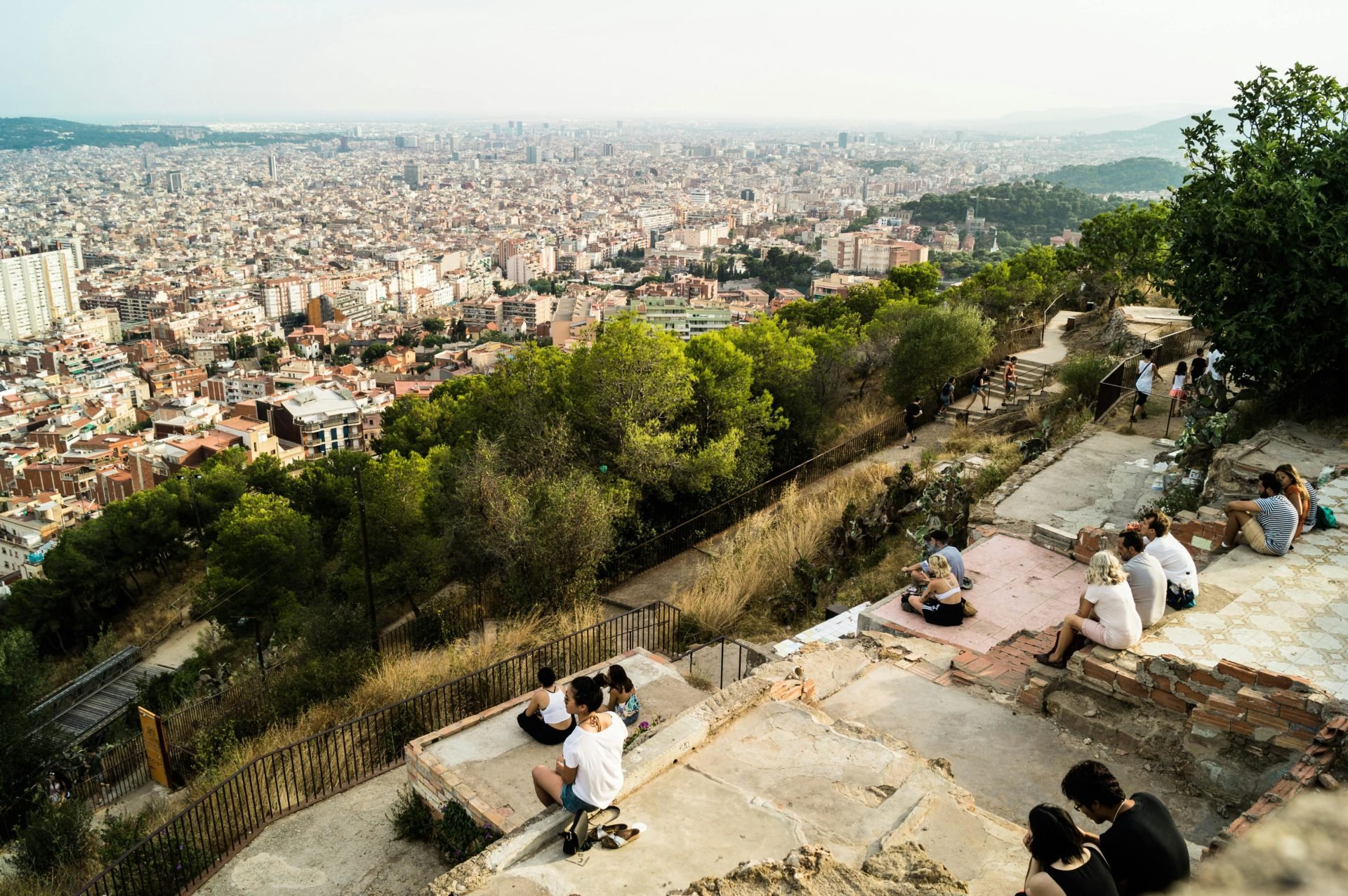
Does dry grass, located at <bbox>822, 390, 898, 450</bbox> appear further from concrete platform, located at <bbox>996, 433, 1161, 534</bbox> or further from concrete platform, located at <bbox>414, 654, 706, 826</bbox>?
concrete platform, located at <bbox>414, 654, 706, 826</bbox>

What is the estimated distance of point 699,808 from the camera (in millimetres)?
4023

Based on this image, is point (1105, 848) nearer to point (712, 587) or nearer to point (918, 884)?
point (918, 884)

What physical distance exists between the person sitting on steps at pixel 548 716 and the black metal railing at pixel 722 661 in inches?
57.0

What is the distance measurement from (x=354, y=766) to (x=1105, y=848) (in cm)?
491

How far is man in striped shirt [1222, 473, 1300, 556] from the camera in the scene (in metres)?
6.22

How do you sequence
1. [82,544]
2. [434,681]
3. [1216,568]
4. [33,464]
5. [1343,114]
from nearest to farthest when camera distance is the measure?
[1216,568]
[434,681]
[1343,114]
[82,544]
[33,464]

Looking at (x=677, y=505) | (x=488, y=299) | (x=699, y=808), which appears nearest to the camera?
(x=699, y=808)

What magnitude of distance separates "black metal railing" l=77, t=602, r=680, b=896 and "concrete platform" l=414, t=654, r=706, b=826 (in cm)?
63

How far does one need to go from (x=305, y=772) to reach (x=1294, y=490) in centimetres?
704

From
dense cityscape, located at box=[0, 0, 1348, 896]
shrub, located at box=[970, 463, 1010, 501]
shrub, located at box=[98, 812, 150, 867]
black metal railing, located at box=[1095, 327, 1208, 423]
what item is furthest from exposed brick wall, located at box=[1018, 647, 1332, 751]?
black metal railing, located at box=[1095, 327, 1208, 423]

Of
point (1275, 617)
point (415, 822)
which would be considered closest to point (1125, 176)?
point (1275, 617)

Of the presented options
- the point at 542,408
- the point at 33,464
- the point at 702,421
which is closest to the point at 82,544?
the point at 542,408

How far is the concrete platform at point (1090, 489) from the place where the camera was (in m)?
8.38

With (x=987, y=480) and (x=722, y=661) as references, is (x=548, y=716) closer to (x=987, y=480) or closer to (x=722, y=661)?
(x=722, y=661)
